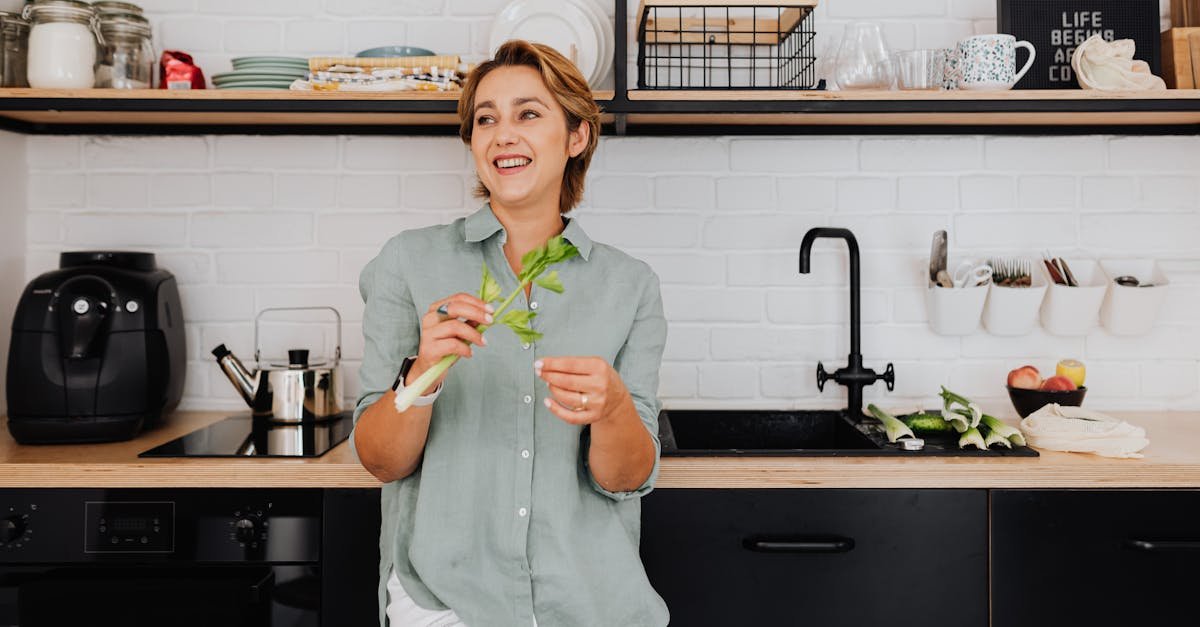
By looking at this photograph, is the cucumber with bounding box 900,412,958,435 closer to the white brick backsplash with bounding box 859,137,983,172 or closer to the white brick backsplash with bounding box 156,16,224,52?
the white brick backsplash with bounding box 859,137,983,172

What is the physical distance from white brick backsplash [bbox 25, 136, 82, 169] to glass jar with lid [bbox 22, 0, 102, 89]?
12.3 inches

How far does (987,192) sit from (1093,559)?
98cm

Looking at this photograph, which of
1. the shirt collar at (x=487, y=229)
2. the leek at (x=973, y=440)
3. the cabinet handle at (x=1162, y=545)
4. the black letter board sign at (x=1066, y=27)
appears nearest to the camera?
the shirt collar at (x=487, y=229)

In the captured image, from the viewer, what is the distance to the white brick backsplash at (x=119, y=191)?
7.43 ft

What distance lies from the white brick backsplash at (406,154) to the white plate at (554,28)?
0.95 ft

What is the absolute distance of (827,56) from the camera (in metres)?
2.05

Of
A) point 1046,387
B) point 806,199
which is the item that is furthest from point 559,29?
point 1046,387

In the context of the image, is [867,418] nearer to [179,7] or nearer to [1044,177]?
[1044,177]

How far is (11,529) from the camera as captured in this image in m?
1.65

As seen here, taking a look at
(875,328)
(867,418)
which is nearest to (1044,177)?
(875,328)

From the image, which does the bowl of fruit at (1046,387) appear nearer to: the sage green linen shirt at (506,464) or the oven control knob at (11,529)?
the sage green linen shirt at (506,464)

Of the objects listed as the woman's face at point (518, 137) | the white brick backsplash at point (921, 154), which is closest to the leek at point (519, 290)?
the woman's face at point (518, 137)

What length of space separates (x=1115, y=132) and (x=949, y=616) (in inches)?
52.5

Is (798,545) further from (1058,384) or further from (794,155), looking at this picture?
(794,155)
